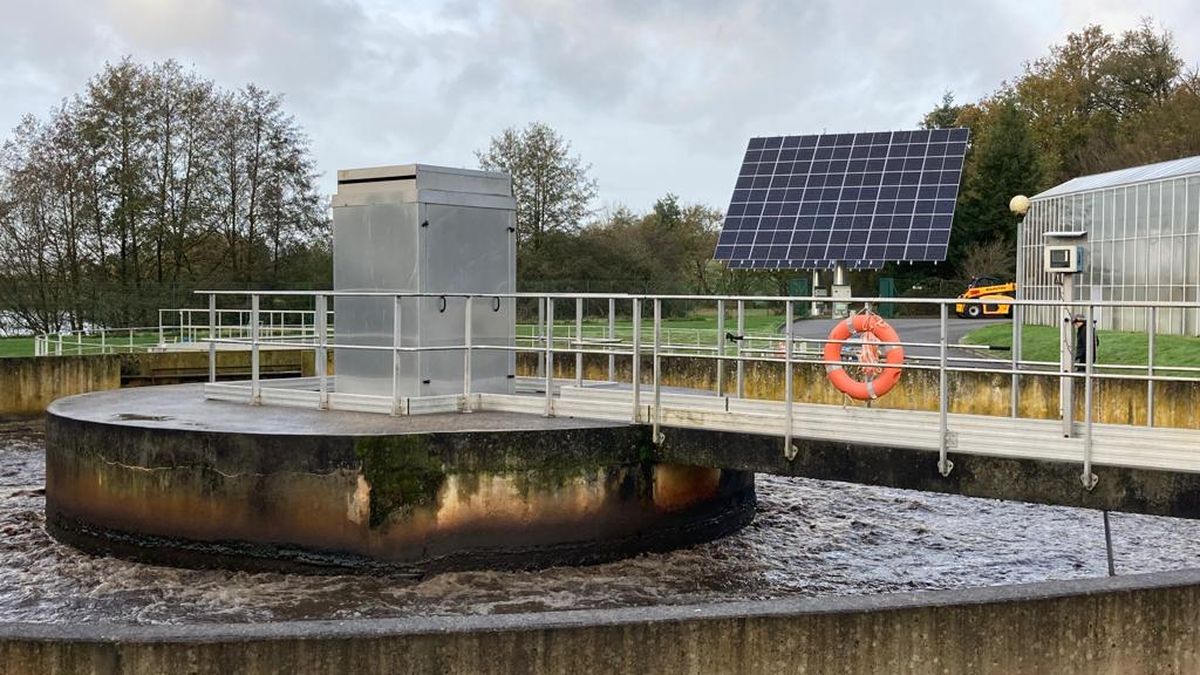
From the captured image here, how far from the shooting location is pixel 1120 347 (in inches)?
974

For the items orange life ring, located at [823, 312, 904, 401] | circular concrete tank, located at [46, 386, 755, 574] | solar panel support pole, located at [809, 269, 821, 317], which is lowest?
circular concrete tank, located at [46, 386, 755, 574]

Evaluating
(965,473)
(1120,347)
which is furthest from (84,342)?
(965,473)

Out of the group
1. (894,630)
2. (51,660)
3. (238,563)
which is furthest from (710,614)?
(238,563)

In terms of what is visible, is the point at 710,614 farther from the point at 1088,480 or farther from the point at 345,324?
the point at 345,324

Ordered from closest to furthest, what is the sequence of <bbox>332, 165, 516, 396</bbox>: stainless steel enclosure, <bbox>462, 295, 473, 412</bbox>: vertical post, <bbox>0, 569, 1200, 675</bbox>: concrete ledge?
<bbox>0, 569, 1200, 675</bbox>: concrete ledge < <bbox>462, 295, 473, 412</bbox>: vertical post < <bbox>332, 165, 516, 396</bbox>: stainless steel enclosure

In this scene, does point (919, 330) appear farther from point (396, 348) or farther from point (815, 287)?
point (396, 348)

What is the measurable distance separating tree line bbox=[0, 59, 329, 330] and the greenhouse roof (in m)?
26.5

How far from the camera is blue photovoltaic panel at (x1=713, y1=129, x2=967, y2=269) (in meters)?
38.5

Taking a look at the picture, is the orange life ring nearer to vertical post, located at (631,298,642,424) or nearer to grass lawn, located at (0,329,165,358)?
vertical post, located at (631,298,642,424)

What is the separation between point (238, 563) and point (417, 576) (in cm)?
171

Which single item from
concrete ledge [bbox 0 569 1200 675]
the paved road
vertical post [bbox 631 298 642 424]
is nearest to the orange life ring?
vertical post [bbox 631 298 642 424]

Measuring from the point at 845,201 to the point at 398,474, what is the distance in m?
32.3

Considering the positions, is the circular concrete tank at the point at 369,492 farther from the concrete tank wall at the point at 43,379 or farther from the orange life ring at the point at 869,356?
the concrete tank wall at the point at 43,379

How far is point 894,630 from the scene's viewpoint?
5477 millimetres
